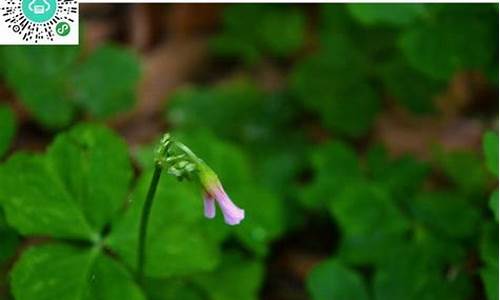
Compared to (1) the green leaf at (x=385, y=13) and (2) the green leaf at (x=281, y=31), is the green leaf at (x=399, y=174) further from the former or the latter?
(2) the green leaf at (x=281, y=31)

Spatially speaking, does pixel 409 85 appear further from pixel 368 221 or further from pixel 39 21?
pixel 39 21

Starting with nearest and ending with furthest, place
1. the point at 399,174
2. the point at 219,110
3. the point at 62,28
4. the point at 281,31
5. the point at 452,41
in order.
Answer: the point at 62,28 < the point at 452,41 < the point at 399,174 < the point at 219,110 < the point at 281,31

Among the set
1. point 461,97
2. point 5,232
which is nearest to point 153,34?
point 461,97

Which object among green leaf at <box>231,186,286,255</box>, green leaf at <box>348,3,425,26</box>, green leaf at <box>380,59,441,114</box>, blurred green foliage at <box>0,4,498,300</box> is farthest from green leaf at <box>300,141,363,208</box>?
green leaf at <box>348,3,425,26</box>

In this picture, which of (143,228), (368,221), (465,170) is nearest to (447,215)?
(368,221)

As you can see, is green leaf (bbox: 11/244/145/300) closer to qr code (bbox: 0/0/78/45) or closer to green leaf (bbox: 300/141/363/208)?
qr code (bbox: 0/0/78/45)

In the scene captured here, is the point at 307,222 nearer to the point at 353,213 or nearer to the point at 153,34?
the point at 353,213
